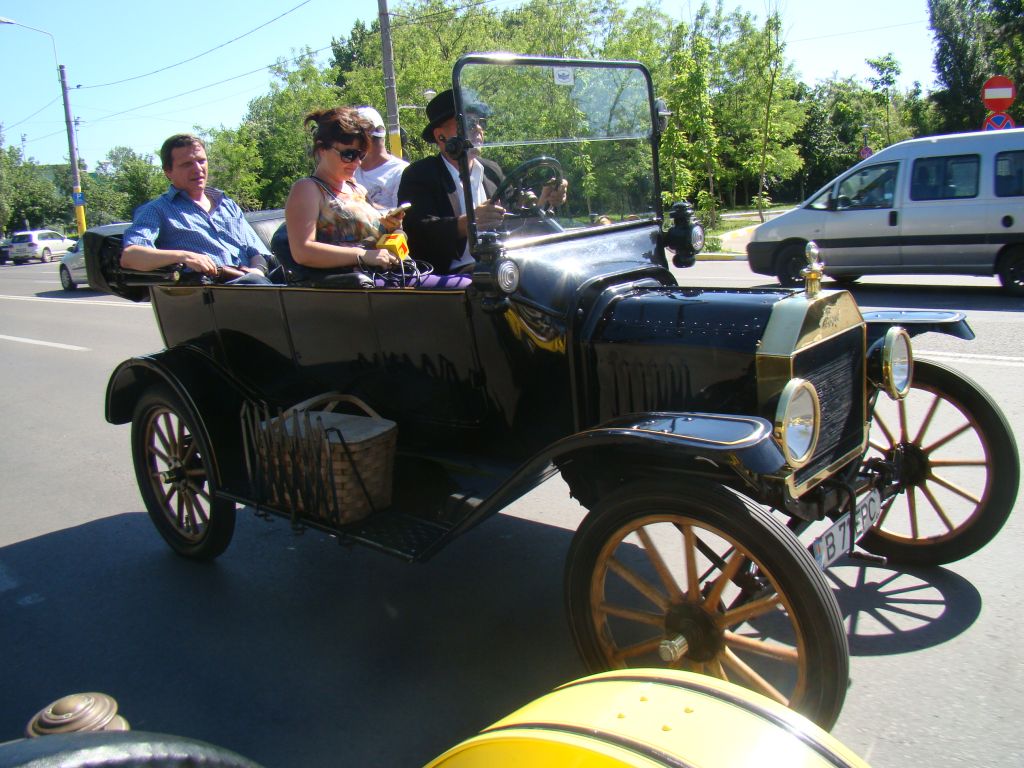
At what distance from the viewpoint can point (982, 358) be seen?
20.4 ft

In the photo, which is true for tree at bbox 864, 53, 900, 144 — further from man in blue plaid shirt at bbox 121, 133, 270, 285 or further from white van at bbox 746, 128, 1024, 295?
man in blue plaid shirt at bbox 121, 133, 270, 285

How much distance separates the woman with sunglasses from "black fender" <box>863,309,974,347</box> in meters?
1.90

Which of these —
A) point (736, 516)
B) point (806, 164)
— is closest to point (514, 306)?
point (736, 516)

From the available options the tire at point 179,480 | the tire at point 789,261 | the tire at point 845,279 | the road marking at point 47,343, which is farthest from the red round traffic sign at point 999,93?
the road marking at point 47,343

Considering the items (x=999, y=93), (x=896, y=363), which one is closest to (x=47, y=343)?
(x=896, y=363)

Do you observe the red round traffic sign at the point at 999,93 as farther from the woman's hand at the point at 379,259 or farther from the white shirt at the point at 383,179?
the woman's hand at the point at 379,259

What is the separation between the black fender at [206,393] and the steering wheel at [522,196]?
1566 mm

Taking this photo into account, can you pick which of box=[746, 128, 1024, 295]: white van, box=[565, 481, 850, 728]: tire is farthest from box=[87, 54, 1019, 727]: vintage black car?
box=[746, 128, 1024, 295]: white van

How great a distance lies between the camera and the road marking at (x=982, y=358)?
604 centimetres

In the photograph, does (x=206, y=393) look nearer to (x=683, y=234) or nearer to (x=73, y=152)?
(x=683, y=234)

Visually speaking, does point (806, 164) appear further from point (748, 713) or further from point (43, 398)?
point (748, 713)

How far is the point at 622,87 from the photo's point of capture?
3500 millimetres

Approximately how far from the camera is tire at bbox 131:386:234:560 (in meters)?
3.78

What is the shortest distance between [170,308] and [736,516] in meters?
3.17
